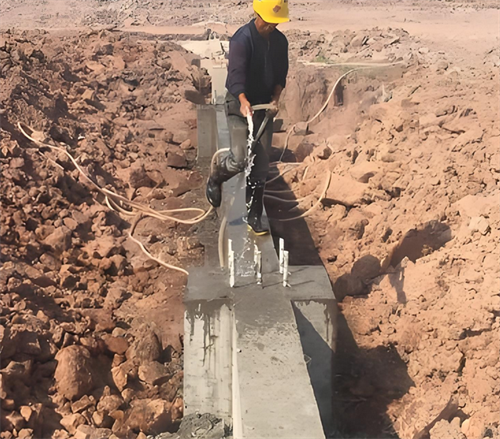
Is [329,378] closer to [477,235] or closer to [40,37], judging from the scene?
[477,235]

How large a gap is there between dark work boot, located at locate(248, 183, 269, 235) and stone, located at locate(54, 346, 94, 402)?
170 centimetres

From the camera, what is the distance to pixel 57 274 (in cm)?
541

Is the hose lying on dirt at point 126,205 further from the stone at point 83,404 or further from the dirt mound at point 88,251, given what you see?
the stone at point 83,404

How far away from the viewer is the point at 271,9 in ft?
13.5

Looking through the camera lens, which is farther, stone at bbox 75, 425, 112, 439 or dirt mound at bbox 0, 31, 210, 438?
dirt mound at bbox 0, 31, 210, 438

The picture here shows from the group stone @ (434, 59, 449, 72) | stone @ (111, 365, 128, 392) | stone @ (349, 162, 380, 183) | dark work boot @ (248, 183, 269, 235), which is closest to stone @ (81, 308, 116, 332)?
A: stone @ (111, 365, 128, 392)

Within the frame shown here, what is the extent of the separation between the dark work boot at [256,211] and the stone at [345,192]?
2150 mm

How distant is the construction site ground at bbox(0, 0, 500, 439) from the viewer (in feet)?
13.3

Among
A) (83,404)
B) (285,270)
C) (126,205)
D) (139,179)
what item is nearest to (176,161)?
(139,179)

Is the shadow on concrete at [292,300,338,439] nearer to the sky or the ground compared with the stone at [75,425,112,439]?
nearer to the sky

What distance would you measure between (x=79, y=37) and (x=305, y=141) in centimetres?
696

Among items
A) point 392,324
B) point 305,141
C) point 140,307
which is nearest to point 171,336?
point 140,307

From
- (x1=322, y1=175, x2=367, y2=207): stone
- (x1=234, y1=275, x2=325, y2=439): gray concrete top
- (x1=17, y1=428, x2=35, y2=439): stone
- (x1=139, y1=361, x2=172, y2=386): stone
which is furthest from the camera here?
(x1=322, y1=175, x2=367, y2=207): stone

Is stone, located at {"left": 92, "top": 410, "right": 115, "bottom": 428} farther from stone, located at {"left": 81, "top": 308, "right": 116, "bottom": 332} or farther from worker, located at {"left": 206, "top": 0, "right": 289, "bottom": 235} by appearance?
worker, located at {"left": 206, "top": 0, "right": 289, "bottom": 235}
